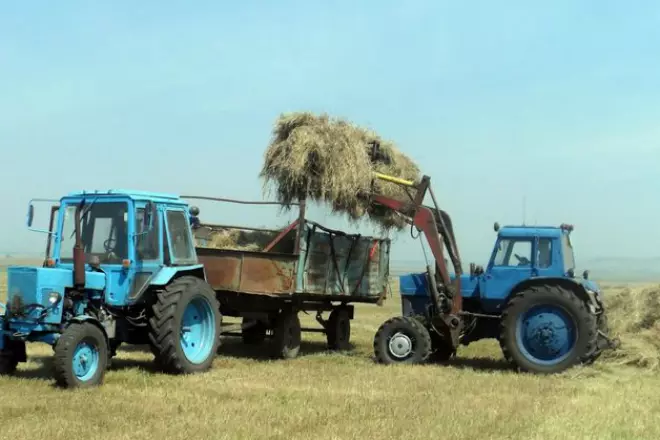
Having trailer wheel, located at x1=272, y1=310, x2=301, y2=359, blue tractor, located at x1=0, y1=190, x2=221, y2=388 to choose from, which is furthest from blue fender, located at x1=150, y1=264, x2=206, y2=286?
trailer wheel, located at x1=272, y1=310, x2=301, y2=359

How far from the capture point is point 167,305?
1013cm

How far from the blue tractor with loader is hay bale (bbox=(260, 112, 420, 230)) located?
88 cm

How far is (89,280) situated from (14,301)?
34.6 inches

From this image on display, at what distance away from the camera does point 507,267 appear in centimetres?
1245

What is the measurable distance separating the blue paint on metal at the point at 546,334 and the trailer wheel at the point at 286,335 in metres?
3.62

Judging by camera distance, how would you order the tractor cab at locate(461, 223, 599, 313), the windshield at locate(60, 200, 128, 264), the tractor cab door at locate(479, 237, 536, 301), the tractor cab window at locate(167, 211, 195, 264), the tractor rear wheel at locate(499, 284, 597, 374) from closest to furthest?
the windshield at locate(60, 200, 128, 264) < the tractor cab window at locate(167, 211, 195, 264) < the tractor rear wheel at locate(499, 284, 597, 374) < the tractor cab at locate(461, 223, 599, 313) < the tractor cab door at locate(479, 237, 536, 301)

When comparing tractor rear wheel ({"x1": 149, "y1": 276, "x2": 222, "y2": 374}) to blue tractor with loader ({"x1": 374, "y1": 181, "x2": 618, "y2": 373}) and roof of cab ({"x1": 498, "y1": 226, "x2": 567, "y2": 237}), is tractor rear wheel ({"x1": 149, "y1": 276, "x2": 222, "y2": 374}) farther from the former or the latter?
roof of cab ({"x1": 498, "y1": 226, "x2": 567, "y2": 237})

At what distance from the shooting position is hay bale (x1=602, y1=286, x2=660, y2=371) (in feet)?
39.2

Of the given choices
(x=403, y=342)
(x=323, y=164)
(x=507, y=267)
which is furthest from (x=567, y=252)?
(x=323, y=164)

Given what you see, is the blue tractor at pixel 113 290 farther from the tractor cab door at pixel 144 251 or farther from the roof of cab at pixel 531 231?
the roof of cab at pixel 531 231

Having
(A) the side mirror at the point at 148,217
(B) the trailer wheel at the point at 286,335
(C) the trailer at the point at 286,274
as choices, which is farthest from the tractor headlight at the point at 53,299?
(B) the trailer wheel at the point at 286,335

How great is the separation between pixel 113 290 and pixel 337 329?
553 cm

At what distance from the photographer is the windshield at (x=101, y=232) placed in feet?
33.4

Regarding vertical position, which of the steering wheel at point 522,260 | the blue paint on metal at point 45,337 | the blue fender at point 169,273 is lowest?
the blue paint on metal at point 45,337
